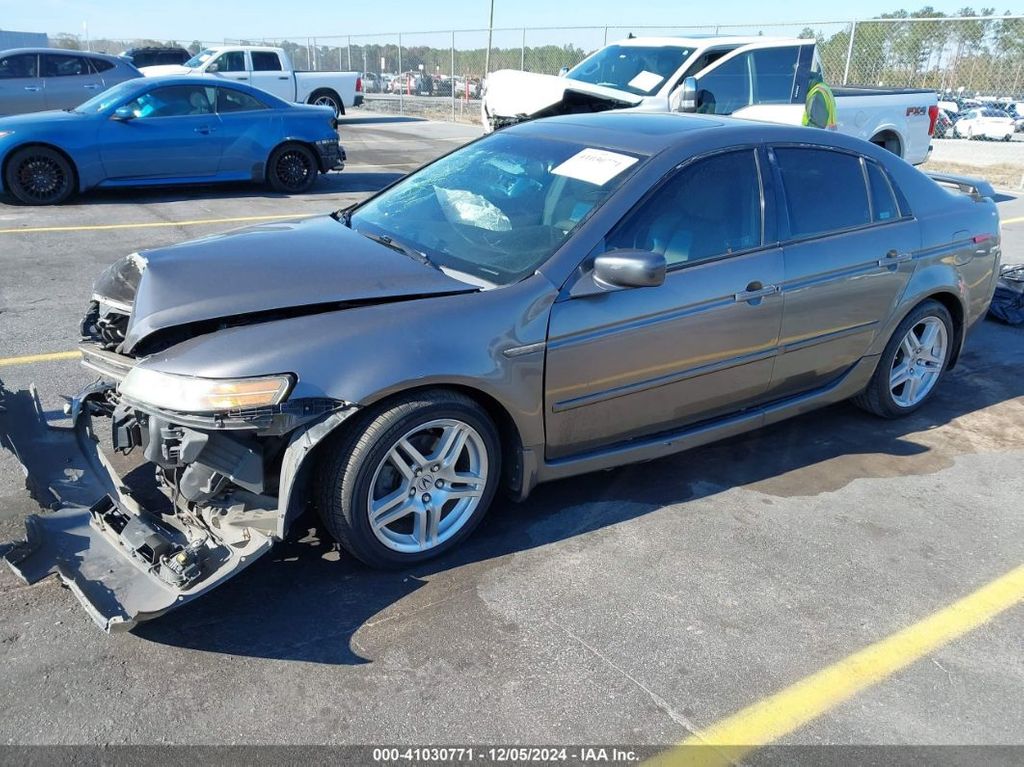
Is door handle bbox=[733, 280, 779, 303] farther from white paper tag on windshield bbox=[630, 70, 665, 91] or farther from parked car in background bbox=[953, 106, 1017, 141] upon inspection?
parked car in background bbox=[953, 106, 1017, 141]

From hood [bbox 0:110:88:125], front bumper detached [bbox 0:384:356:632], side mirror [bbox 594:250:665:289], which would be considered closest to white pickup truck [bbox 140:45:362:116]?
hood [bbox 0:110:88:125]

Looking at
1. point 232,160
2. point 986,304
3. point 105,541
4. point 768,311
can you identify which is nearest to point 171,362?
point 105,541

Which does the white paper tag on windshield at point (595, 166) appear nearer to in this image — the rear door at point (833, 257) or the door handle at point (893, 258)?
the rear door at point (833, 257)

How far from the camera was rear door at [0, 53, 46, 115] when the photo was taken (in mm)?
14406

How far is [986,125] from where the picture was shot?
23.0 m

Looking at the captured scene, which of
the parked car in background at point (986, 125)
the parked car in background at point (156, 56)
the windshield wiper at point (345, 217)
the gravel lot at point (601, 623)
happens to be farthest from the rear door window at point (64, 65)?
the parked car in background at point (986, 125)

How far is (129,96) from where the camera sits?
10453 millimetres

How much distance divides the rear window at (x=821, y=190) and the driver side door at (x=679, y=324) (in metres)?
0.20

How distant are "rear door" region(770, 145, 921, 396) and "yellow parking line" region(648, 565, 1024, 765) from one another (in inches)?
53.4

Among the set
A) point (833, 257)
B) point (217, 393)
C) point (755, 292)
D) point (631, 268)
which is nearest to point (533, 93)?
point (833, 257)

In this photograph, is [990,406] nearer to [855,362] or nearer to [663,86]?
[855,362]

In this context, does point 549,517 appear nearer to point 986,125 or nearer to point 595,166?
point 595,166

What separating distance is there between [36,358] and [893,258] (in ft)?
16.3

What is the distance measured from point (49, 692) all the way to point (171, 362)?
1103mm
